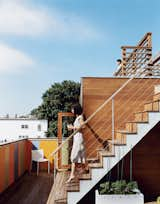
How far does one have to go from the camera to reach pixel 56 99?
74.6 feet

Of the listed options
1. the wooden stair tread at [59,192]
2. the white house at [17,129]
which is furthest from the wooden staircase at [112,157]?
the white house at [17,129]

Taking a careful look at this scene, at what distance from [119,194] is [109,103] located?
6.63ft

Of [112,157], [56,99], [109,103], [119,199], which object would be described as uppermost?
[56,99]

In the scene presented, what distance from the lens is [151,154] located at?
5207 millimetres

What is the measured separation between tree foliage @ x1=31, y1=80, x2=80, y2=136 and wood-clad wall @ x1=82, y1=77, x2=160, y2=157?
17.1 meters

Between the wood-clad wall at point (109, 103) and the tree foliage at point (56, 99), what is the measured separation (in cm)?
1708

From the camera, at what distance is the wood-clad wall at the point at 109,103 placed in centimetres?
537

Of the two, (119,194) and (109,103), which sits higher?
(109,103)

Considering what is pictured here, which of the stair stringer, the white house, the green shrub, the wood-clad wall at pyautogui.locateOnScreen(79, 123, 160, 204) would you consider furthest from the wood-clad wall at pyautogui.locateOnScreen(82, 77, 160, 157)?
the white house

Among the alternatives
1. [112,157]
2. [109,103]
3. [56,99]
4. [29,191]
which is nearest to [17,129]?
[56,99]

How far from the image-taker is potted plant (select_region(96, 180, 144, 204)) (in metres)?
3.98

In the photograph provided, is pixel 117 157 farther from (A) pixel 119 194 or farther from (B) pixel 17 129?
(B) pixel 17 129

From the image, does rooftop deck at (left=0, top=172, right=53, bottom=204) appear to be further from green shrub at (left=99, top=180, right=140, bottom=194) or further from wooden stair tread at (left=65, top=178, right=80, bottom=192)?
green shrub at (left=99, top=180, right=140, bottom=194)

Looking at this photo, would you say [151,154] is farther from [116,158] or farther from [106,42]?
[106,42]
